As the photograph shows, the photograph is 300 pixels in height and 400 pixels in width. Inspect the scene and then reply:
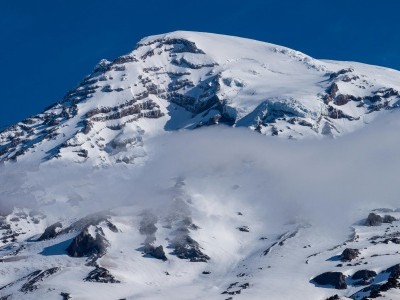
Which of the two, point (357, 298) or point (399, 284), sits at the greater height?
point (357, 298)

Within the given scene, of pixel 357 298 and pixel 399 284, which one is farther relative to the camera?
pixel 357 298

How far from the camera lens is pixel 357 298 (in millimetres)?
199625

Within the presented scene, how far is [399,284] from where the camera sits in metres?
124

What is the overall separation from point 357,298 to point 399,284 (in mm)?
77745
